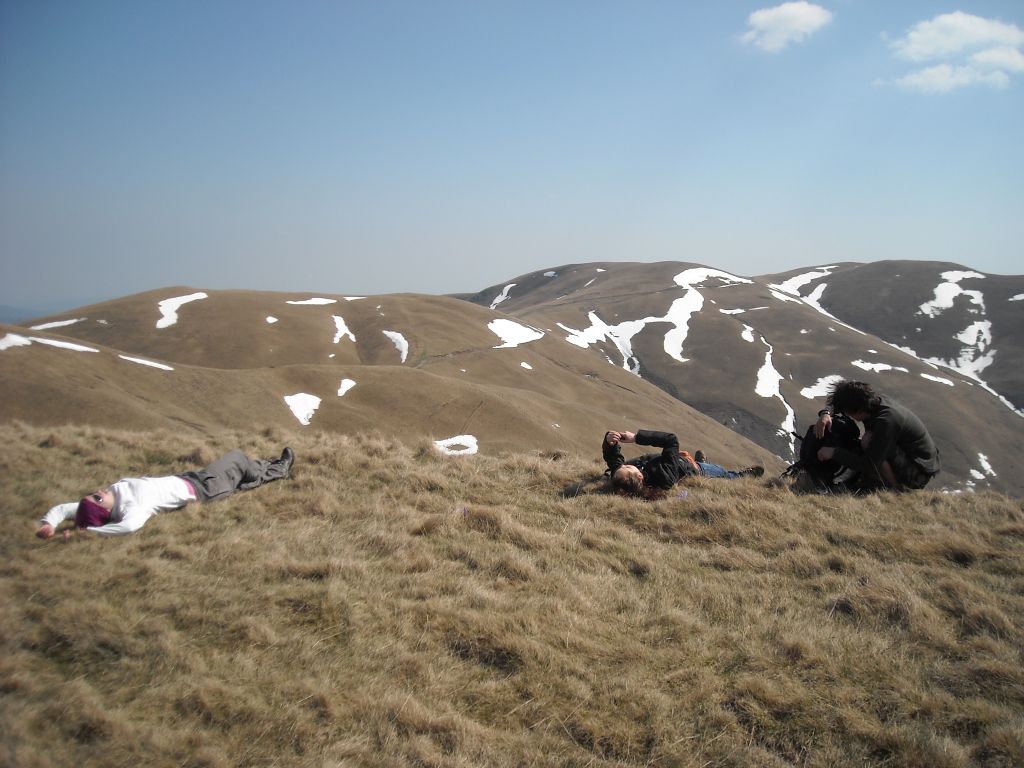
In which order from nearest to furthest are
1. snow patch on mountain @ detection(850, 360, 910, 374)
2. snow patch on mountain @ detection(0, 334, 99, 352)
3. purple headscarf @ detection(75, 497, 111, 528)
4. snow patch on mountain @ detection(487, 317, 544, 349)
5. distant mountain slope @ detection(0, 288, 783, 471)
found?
purple headscarf @ detection(75, 497, 111, 528)
distant mountain slope @ detection(0, 288, 783, 471)
snow patch on mountain @ detection(0, 334, 99, 352)
snow patch on mountain @ detection(487, 317, 544, 349)
snow patch on mountain @ detection(850, 360, 910, 374)

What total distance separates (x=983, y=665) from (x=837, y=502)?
13.7ft

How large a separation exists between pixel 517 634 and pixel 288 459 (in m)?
6.41

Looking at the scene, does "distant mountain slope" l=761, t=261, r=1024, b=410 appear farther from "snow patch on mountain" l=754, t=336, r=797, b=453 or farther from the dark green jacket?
the dark green jacket

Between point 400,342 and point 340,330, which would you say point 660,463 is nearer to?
point 400,342

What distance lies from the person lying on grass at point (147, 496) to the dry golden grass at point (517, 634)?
27 cm

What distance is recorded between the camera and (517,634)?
5426 mm

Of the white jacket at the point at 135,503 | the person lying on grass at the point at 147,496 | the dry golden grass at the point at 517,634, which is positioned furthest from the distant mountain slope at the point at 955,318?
the white jacket at the point at 135,503

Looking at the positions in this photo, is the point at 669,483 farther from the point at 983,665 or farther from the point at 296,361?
the point at 296,361

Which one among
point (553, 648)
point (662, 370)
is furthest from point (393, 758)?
point (662, 370)

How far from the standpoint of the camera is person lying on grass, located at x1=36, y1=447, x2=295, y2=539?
7.24 meters

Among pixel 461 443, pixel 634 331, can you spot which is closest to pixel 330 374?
pixel 461 443

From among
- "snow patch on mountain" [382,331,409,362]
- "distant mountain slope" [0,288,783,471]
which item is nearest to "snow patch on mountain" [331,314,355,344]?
"distant mountain slope" [0,288,783,471]

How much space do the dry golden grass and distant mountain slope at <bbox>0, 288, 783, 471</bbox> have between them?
455 inches

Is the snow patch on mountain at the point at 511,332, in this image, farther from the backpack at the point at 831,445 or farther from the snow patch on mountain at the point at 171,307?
the backpack at the point at 831,445
